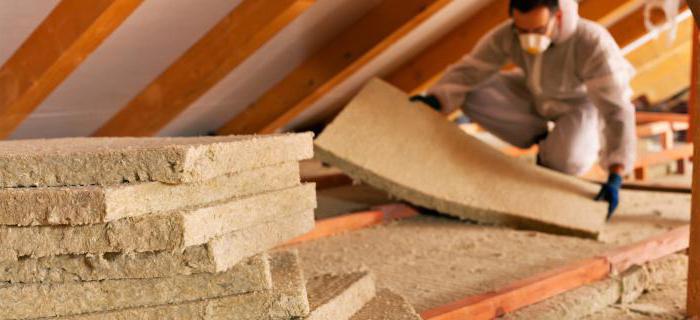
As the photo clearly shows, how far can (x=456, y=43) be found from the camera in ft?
14.0

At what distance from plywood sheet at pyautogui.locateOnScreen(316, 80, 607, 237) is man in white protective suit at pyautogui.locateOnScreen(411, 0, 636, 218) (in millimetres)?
189

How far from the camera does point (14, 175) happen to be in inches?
54.5

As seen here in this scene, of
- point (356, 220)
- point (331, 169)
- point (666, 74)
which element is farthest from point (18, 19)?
point (666, 74)

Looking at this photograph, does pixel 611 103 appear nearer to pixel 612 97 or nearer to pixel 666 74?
pixel 612 97

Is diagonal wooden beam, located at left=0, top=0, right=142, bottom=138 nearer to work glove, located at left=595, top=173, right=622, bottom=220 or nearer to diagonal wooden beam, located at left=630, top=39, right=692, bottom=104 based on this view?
work glove, located at left=595, top=173, right=622, bottom=220

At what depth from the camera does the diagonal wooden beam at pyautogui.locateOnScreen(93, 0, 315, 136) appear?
2.94 metres

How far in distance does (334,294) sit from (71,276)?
51cm

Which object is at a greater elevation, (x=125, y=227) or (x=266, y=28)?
(x=266, y=28)

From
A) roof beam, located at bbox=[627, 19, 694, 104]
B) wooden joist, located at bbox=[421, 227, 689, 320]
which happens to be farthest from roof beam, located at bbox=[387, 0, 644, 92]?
roof beam, located at bbox=[627, 19, 694, 104]

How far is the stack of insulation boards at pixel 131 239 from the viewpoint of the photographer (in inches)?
52.2

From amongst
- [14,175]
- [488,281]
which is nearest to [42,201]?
[14,175]

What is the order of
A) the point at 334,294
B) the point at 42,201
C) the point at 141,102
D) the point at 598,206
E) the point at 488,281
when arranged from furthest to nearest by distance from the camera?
the point at 141,102 < the point at 598,206 < the point at 488,281 < the point at 334,294 < the point at 42,201

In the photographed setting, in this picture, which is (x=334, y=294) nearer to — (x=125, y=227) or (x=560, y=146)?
(x=125, y=227)

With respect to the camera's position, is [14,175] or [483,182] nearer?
[14,175]
